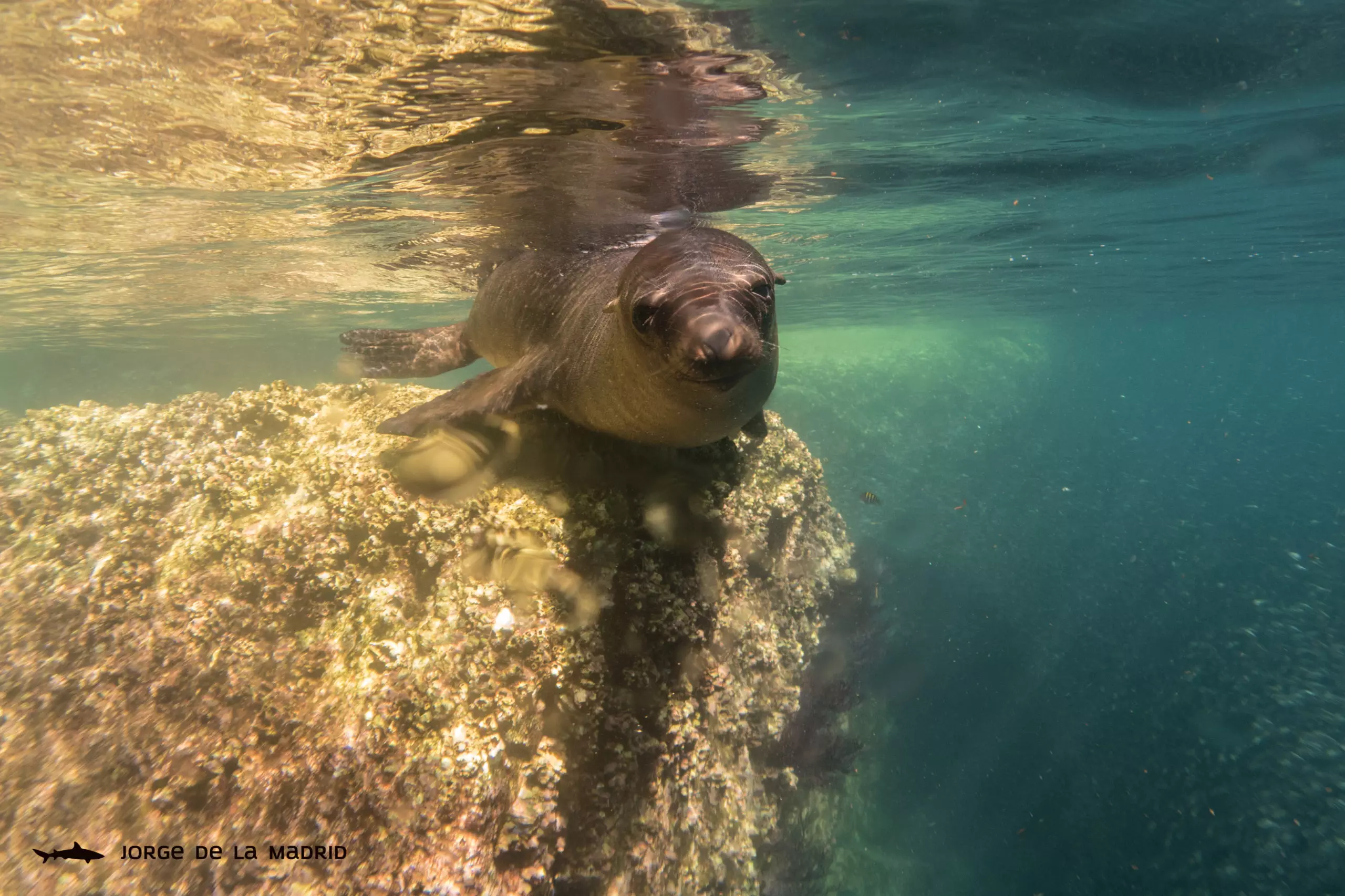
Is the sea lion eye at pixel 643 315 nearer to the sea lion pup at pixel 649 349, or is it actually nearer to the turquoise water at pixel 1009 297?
the sea lion pup at pixel 649 349

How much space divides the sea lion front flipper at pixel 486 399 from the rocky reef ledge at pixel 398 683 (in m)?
0.39

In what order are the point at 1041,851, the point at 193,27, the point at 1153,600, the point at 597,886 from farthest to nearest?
the point at 1153,600, the point at 1041,851, the point at 193,27, the point at 597,886

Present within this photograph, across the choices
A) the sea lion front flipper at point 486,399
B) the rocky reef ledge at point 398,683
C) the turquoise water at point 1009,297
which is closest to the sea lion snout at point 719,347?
the rocky reef ledge at point 398,683

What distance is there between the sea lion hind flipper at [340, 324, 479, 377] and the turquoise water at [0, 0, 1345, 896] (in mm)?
2749

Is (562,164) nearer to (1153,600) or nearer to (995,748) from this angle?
(995,748)

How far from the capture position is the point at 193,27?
4.80 meters

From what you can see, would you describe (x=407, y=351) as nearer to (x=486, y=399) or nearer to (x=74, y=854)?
(x=486, y=399)

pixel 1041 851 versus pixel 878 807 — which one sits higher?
pixel 1041 851

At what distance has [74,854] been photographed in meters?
3.39

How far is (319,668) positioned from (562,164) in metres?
6.39

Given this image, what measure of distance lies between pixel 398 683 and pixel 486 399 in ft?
6.39

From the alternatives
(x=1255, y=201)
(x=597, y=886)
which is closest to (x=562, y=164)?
(x=597, y=886)

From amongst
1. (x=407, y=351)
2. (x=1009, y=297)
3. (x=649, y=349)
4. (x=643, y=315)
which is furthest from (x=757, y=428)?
(x=1009, y=297)

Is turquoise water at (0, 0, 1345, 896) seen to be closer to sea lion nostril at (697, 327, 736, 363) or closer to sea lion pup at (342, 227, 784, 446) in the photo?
sea lion pup at (342, 227, 784, 446)
